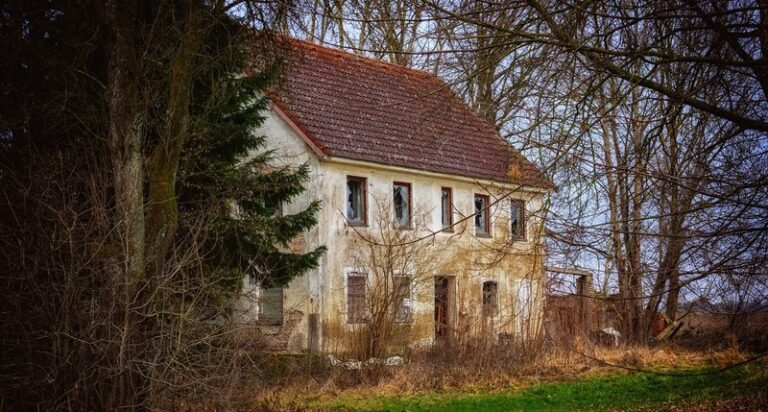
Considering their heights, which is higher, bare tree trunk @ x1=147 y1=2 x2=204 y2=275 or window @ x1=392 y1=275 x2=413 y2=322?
bare tree trunk @ x1=147 y1=2 x2=204 y2=275

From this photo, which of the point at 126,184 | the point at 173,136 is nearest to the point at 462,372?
the point at 173,136

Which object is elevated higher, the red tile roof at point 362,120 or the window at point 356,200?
the red tile roof at point 362,120

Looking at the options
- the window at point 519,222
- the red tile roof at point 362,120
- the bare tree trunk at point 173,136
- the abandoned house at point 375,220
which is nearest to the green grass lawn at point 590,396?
the abandoned house at point 375,220

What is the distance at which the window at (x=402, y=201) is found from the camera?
87.0ft

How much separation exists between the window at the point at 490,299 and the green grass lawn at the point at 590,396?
3.77 m

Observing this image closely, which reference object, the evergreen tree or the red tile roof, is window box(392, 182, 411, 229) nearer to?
the red tile roof

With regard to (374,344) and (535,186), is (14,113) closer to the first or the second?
(535,186)

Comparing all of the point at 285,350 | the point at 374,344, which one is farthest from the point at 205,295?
the point at 285,350

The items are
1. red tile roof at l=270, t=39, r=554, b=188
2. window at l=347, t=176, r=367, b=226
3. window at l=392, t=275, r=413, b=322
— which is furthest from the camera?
window at l=347, t=176, r=367, b=226

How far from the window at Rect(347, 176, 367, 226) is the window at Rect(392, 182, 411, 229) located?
114 cm

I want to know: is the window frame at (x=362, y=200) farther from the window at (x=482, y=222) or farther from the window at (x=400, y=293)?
the window at (x=400, y=293)

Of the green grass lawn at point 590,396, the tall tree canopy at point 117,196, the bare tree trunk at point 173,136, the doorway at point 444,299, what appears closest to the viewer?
the tall tree canopy at point 117,196

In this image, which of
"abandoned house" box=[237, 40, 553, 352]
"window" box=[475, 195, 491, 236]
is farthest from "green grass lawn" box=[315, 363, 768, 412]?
"window" box=[475, 195, 491, 236]

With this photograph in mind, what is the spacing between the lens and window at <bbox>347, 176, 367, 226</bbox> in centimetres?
2550
